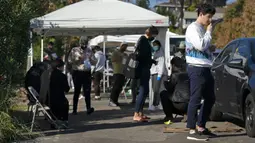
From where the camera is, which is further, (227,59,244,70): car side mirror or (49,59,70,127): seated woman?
(49,59,70,127): seated woman

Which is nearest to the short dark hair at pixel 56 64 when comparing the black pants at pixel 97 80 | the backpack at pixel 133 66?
the backpack at pixel 133 66

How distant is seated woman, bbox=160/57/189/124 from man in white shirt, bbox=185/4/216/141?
174 centimetres

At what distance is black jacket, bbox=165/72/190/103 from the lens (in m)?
9.99

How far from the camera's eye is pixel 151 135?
8984 mm

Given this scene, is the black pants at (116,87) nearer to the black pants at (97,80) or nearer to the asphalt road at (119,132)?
the black pants at (97,80)

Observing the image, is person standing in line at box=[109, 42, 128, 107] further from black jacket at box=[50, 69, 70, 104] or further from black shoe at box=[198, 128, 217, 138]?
black shoe at box=[198, 128, 217, 138]

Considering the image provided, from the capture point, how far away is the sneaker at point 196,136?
811 centimetres

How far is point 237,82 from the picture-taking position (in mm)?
8750

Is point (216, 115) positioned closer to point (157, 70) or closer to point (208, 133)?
point (208, 133)

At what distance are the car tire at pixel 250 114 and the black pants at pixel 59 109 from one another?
11.2ft

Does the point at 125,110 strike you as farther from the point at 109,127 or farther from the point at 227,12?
the point at 227,12

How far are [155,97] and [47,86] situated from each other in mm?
3772

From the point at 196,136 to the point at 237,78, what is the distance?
1261 mm

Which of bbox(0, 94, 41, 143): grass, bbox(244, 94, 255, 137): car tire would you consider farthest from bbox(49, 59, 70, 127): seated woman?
bbox(244, 94, 255, 137): car tire
